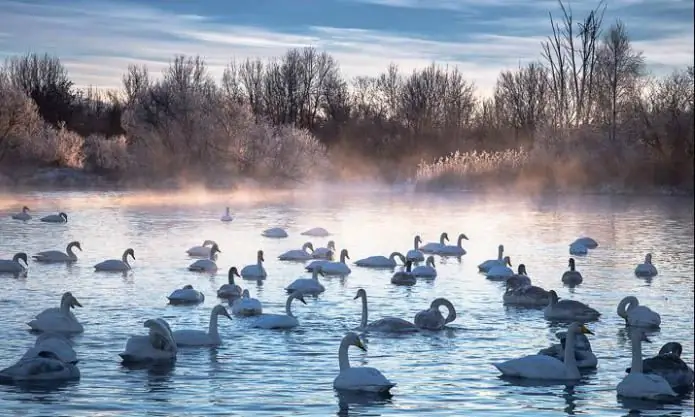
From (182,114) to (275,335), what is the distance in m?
31.9

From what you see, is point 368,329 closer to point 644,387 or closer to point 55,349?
point 55,349

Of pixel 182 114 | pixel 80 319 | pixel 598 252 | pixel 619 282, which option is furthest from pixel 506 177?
pixel 80 319

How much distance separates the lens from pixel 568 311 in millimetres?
13047

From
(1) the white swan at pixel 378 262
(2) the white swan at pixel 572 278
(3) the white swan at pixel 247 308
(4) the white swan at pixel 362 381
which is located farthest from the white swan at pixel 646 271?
(4) the white swan at pixel 362 381

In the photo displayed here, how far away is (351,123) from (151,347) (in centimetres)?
4601

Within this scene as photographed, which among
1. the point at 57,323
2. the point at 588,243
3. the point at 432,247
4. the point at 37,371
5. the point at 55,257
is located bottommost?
the point at 37,371

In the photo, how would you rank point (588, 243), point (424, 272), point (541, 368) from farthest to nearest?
point (588, 243) → point (424, 272) → point (541, 368)

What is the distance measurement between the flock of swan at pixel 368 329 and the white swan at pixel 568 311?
0.4 inches

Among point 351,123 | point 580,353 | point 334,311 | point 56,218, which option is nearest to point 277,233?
point 56,218

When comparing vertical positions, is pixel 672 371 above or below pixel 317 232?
below

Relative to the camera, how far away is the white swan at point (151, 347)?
33.9 ft

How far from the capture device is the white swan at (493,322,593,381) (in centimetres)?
991

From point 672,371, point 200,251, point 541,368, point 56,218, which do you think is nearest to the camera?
point 672,371

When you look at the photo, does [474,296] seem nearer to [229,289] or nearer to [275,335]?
[229,289]
